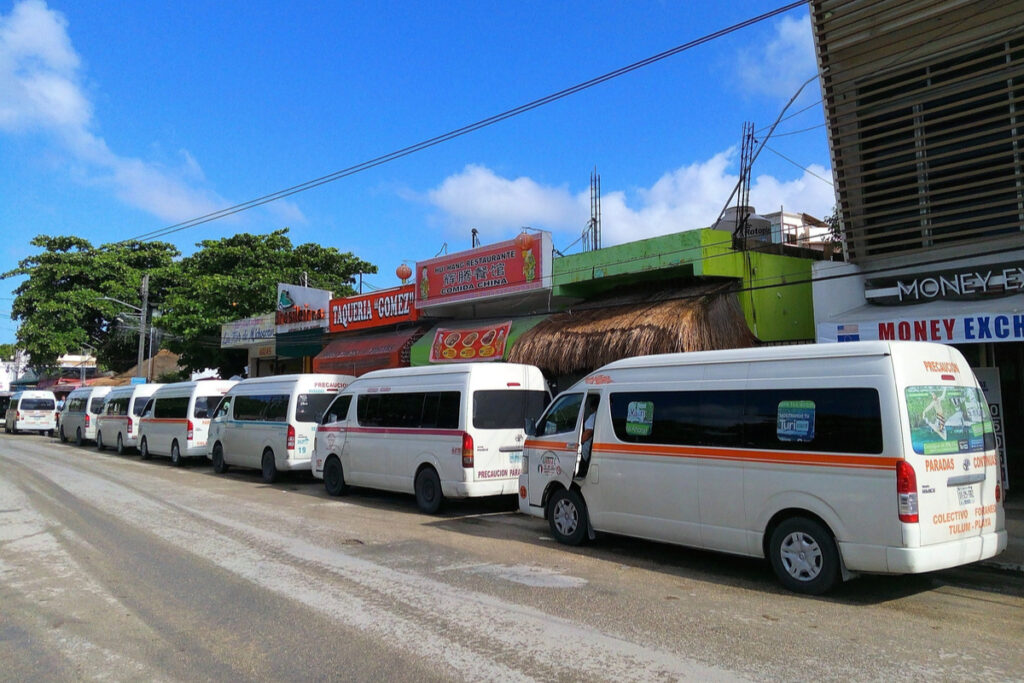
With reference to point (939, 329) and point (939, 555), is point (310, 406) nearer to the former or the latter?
point (939, 329)

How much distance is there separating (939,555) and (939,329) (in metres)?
6.16

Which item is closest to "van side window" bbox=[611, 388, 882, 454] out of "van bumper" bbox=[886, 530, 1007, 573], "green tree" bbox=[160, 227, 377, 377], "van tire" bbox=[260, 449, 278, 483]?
"van bumper" bbox=[886, 530, 1007, 573]

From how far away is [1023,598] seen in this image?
23.0 feet

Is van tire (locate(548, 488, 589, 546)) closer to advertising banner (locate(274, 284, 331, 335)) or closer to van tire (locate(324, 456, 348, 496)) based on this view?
van tire (locate(324, 456, 348, 496))

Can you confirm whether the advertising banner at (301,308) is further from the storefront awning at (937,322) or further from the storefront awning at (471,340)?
the storefront awning at (937,322)

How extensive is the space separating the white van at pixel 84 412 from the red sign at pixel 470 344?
1628cm

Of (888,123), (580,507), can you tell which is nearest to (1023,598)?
(580,507)

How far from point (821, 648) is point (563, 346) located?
432 inches

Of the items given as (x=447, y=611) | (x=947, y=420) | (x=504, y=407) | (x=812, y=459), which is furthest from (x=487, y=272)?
(x=447, y=611)

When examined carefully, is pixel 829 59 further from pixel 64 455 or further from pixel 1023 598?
pixel 64 455

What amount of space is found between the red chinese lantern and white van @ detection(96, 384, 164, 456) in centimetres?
1359

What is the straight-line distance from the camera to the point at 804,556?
7043 millimetres

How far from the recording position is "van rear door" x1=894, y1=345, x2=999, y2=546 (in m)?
6.51

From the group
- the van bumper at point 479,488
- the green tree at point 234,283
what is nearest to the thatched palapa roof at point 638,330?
the van bumper at point 479,488
